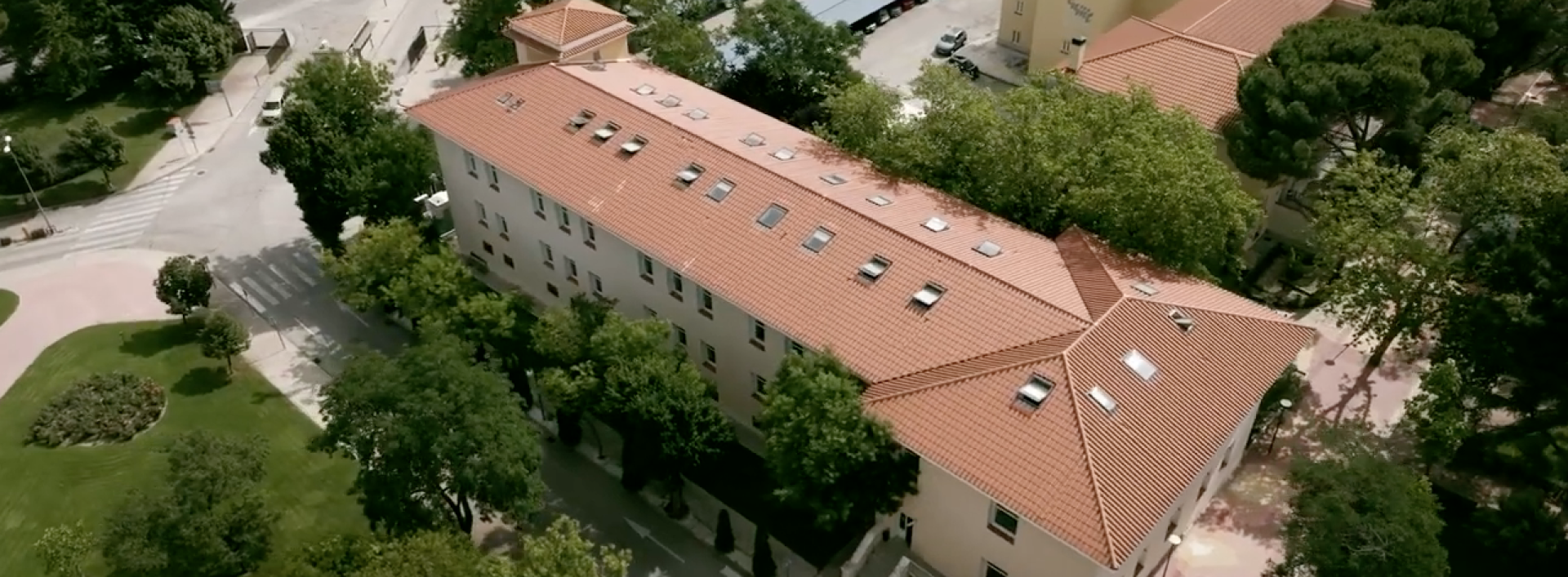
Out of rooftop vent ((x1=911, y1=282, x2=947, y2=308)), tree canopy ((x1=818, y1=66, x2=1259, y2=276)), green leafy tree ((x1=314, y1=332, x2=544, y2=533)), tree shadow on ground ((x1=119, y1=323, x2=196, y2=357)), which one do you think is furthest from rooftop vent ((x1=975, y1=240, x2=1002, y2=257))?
tree shadow on ground ((x1=119, y1=323, x2=196, y2=357))

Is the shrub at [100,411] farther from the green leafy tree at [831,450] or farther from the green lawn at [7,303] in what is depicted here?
the green leafy tree at [831,450]

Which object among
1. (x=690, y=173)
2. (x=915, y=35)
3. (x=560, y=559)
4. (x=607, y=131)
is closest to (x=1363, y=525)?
(x=560, y=559)

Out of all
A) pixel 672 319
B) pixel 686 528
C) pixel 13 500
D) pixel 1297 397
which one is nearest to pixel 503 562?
pixel 686 528

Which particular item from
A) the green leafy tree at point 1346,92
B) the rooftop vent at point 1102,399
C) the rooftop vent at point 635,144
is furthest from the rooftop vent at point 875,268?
the green leafy tree at point 1346,92

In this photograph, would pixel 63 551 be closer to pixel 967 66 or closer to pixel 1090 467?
pixel 1090 467

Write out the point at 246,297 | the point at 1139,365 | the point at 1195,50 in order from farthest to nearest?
1. the point at 1195,50
2. the point at 246,297
3. the point at 1139,365

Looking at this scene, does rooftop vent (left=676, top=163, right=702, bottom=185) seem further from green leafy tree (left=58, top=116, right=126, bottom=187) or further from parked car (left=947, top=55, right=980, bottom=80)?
green leafy tree (left=58, top=116, right=126, bottom=187)

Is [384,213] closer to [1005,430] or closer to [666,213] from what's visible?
[666,213]
